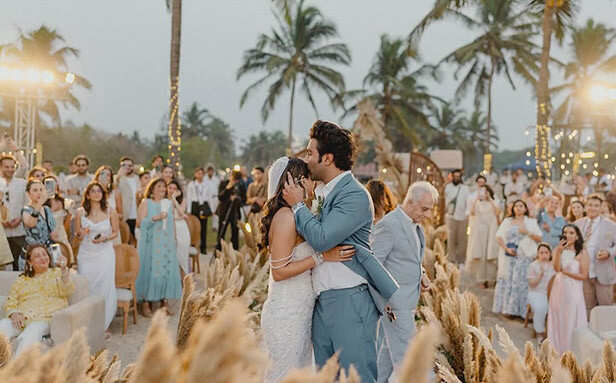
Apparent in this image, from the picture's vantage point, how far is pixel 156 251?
288 inches

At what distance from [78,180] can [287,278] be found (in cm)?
717

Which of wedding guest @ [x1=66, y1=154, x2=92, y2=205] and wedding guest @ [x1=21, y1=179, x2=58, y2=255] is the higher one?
wedding guest @ [x1=66, y1=154, x2=92, y2=205]

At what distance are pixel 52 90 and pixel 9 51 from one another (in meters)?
20.0

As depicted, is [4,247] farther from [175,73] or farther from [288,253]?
[175,73]

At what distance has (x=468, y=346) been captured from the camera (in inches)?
80.7

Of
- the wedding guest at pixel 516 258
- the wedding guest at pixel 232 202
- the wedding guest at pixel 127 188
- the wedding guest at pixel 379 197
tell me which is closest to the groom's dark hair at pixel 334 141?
the wedding guest at pixel 379 197

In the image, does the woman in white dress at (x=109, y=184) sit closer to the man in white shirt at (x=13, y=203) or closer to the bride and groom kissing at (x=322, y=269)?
the man in white shirt at (x=13, y=203)

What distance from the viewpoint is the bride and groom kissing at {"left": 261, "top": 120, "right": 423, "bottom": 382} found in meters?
2.64

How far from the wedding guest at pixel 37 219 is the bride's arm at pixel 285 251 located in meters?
4.33

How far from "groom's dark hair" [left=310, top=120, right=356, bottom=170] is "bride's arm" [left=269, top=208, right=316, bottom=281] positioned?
0.38 m

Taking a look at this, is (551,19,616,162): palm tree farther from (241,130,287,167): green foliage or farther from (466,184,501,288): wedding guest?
(241,130,287,167): green foliage

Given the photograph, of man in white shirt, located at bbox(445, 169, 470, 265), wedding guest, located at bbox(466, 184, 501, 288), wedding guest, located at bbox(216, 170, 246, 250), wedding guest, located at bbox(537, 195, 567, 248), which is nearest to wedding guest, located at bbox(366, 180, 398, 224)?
wedding guest, located at bbox(537, 195, 567, 248)

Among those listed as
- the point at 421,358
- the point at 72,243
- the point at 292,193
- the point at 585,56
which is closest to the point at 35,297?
the point at 72,243

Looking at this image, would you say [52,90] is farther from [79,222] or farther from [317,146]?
[317,146]
